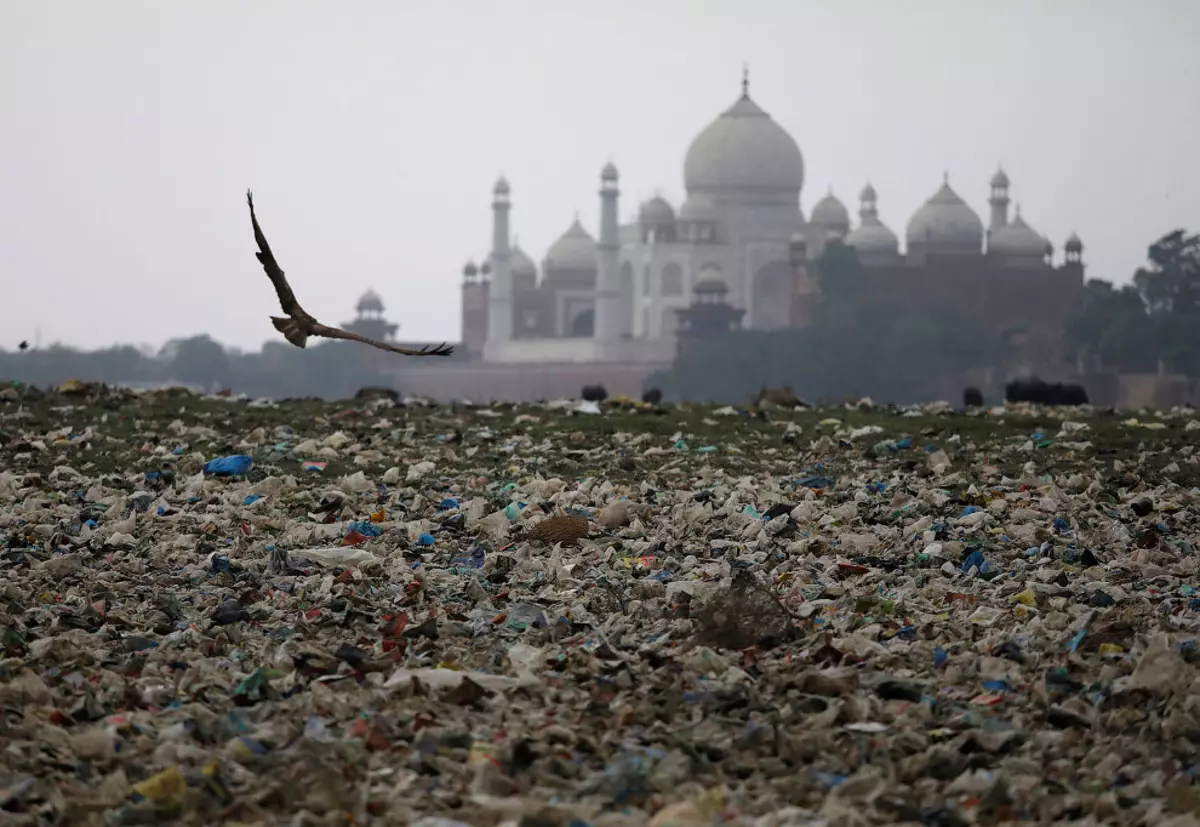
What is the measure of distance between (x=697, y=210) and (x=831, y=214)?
19.4 ft

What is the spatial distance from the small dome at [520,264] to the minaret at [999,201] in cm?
1688

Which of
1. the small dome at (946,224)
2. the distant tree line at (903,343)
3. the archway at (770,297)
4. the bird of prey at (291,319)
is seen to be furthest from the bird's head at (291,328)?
the archway at (770,297)

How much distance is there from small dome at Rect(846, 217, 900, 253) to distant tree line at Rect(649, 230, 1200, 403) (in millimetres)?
3096

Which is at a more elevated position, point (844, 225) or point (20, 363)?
point (844, 225)

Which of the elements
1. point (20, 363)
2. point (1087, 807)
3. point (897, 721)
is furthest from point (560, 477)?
point (20, 363)

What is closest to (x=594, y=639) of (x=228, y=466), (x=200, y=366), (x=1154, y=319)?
(x=228, y=466)

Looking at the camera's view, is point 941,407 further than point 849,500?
Yes

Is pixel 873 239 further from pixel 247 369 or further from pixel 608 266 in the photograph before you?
pixel 247 369

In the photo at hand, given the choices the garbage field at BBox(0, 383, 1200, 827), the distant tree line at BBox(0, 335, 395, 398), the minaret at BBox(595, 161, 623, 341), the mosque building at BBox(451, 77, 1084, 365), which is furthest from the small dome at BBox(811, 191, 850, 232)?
the garbage field at BBox(0, 383, 1200, 827)

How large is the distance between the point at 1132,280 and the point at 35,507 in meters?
45.8

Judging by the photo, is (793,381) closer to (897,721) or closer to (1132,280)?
(1132,280)

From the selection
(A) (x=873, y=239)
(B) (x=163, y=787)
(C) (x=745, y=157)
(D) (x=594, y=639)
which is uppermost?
(C) (x=745, y=157)

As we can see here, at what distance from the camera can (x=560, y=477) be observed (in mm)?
7945

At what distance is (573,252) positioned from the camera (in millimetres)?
68938
